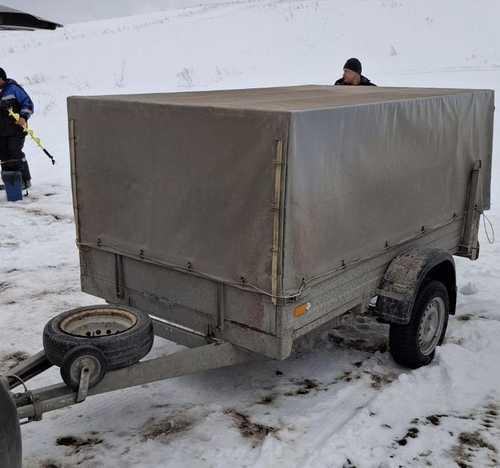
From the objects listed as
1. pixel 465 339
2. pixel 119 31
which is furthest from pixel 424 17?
pixel 465 339

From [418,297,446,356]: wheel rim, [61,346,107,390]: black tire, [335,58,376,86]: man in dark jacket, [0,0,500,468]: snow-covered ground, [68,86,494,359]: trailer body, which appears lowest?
[0,0,500,468]: snow-covered ground

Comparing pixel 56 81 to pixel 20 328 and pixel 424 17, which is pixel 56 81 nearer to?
pixel 424 17

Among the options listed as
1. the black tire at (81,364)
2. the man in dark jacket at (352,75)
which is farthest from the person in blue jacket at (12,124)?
the black tire at (81,364)

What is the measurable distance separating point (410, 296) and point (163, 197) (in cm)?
200

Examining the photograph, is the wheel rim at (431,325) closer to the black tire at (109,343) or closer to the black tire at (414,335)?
the black tire at (414,335)

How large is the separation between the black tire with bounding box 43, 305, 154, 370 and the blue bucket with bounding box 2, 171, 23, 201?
749cm

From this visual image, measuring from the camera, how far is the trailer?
406 cm

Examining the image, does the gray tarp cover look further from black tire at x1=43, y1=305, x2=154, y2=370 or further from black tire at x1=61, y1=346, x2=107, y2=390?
black tire at x1=61, y1=346, x2=107, y2=390

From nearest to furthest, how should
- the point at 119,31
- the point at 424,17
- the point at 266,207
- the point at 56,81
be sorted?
the point at 266,207
the point at 56,81
the point at 424,17
the point at 119,31

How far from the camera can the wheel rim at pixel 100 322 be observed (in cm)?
432

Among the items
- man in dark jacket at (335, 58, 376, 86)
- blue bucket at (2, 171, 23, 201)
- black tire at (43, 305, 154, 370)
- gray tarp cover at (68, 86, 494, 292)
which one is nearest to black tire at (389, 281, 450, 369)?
gray tarp cover at (68, 86, 494, 292)

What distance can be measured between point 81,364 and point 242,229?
4.14 ft

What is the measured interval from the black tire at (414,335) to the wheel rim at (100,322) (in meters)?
2.19

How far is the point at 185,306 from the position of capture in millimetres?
4801
